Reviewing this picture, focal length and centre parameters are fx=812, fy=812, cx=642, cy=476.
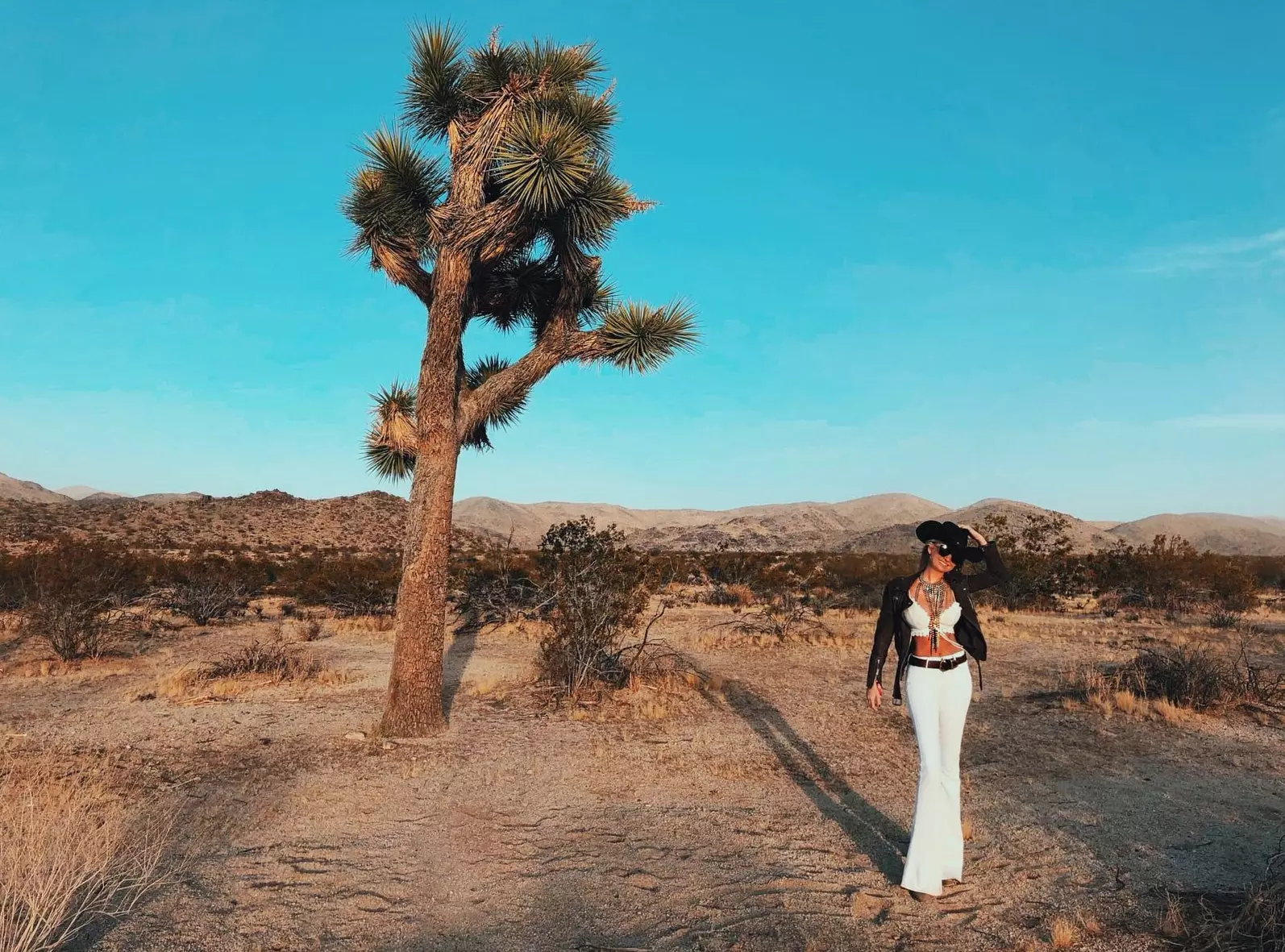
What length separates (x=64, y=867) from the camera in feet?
11.9

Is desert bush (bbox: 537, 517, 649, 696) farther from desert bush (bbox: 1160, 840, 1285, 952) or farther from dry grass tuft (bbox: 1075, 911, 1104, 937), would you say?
desert bush (bbox: 1160, 840, 1285, 952)

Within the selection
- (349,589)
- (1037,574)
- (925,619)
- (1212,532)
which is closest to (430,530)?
(925,619)

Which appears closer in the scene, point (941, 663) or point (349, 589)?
point (941, 663)

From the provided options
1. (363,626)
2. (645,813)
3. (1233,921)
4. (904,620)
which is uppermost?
(904,620)

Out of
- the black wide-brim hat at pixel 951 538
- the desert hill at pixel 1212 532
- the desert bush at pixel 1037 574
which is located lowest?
the desert bush at pixel 1037 574

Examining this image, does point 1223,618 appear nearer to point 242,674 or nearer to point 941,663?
point 941,663

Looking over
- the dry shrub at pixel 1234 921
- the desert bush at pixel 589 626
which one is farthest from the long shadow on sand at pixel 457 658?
the dry shrub at pixel 1234 921

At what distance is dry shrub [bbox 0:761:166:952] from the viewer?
3258mm

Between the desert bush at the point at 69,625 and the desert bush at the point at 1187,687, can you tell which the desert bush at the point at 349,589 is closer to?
the desert bush at the point at 69,625

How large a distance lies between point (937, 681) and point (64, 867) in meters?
4.18

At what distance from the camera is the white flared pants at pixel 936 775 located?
412 cm

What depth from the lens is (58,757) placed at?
6.73 metres

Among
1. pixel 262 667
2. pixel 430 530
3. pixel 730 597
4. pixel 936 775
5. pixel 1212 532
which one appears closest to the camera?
pixel 936 775

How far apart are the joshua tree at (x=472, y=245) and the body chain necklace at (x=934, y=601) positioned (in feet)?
15.4
